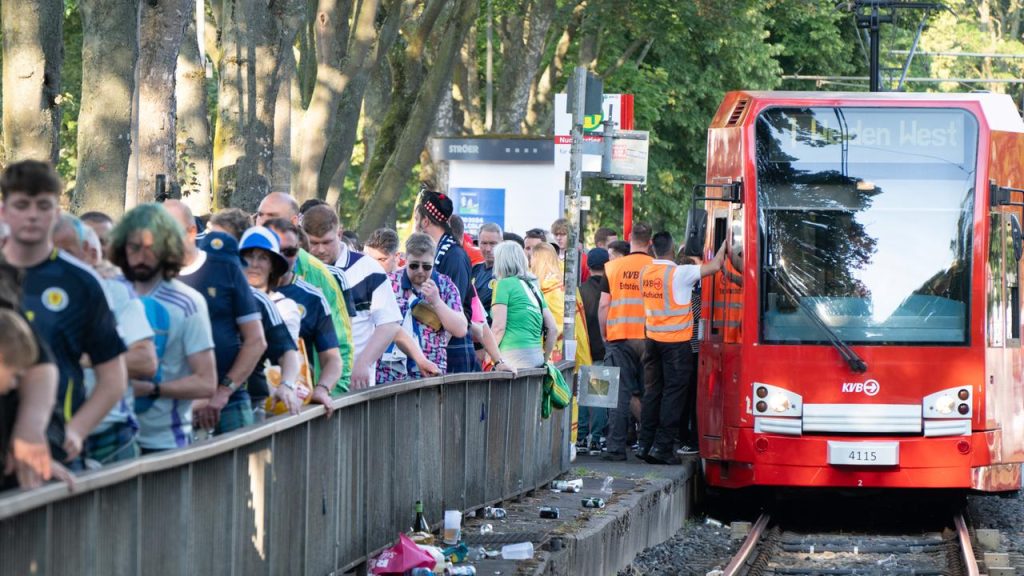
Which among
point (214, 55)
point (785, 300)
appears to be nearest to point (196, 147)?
point (214, 55)

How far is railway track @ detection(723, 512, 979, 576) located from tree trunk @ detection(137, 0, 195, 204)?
4.80 metres

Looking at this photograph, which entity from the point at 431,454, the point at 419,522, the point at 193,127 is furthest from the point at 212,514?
the point at 193,127

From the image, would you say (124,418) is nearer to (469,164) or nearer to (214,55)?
(214,55)

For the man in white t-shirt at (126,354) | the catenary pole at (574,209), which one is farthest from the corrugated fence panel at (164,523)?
the catenary pole at (574,209)

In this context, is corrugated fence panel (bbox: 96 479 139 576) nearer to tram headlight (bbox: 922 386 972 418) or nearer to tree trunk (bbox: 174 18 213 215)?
tram headlight (bbox: 922 386 972 418)

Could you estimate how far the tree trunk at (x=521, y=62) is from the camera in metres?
31.2

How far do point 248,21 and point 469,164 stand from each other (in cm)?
726

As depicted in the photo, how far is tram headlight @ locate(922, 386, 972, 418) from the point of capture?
14.1 m

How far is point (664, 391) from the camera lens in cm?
1639

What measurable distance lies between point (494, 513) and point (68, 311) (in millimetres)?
6751

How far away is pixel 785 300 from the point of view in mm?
14398

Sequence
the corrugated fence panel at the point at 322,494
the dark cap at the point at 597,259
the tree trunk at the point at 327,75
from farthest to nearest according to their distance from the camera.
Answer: the tree trunk at the point at 327,75 → the dark cap at the point at 597,259 → the corrugated fence panel at the point at 322,494

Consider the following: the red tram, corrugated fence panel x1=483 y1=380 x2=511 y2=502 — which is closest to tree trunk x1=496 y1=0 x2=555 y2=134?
the red tram

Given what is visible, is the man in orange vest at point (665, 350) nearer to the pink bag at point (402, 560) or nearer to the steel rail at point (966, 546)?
the steel rail at point (966, 546)
